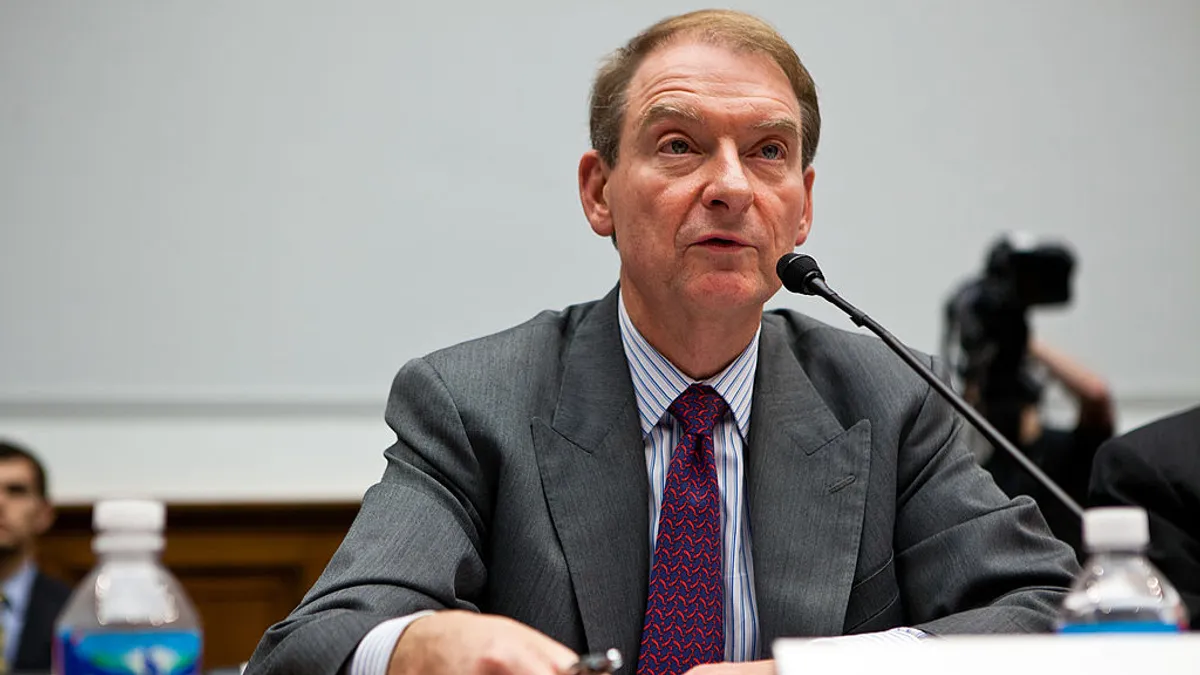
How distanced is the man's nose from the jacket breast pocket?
1.43 feet

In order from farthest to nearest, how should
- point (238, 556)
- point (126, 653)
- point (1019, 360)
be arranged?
point (238, 556)
point (1019, 360)
point (126, 653)

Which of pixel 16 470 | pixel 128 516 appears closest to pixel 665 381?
pixel 128 516

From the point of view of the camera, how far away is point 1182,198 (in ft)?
13.7

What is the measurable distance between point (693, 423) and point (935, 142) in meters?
2.70

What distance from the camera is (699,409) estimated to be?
166 centimetres

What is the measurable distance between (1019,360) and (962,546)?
63.0 inches

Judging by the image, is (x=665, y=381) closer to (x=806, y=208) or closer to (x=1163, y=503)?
(x=806, y=208)

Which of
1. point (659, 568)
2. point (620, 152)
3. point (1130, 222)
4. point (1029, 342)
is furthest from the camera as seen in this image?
point (1130, 222)

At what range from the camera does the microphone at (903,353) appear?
1263mm

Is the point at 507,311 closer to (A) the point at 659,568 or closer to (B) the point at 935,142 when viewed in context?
(B) the point at 935,142

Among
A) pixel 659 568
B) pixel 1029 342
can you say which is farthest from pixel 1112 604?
pixel 1029 342

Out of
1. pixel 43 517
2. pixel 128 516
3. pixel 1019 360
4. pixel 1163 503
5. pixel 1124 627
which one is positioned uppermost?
pixel 128 516

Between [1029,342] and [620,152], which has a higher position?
[620,152]

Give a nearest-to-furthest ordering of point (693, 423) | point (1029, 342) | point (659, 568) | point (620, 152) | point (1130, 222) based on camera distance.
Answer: point (659, 568) < point (693, 423) < point (620, 152) < point (1029, 342) < point (1130, 222)
